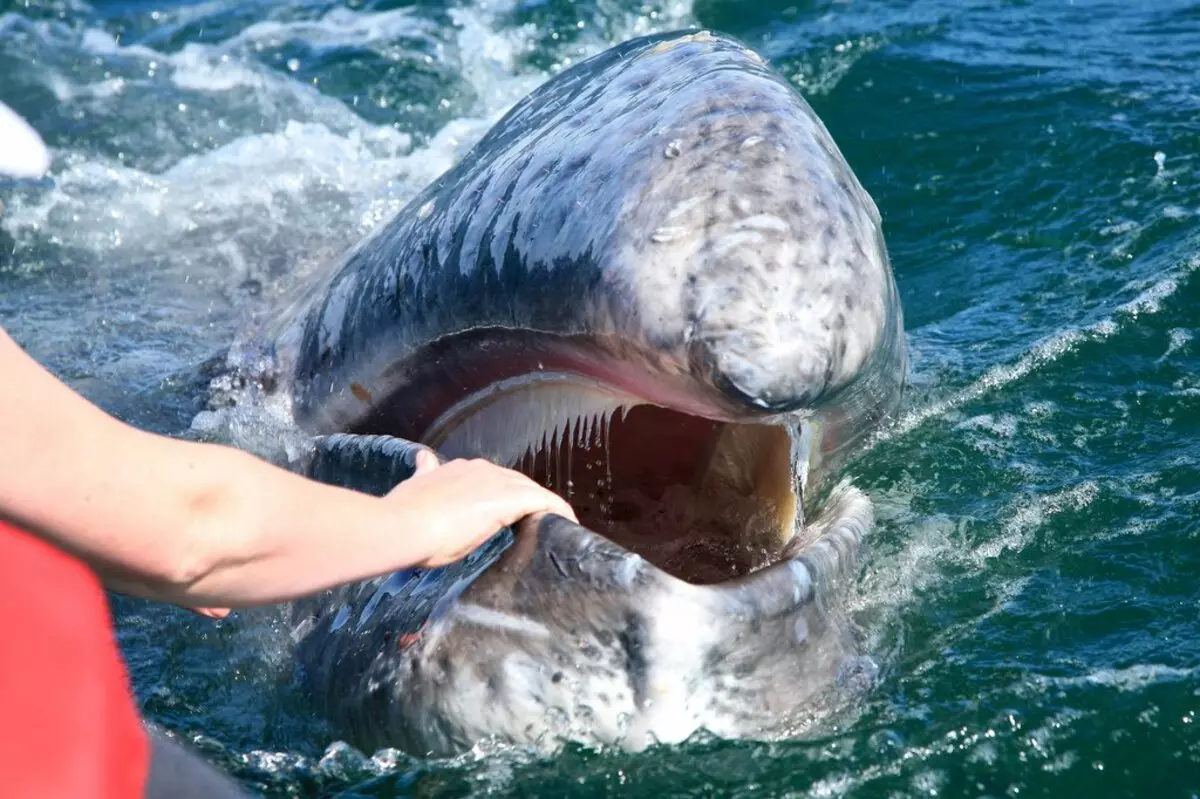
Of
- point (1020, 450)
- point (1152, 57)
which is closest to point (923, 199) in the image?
point (1152, 57)

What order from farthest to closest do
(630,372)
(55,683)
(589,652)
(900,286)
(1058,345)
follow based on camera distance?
1. (900,286)
2. (1058,345)
3. (630,372)
4. (589,652)
5. (55,683)

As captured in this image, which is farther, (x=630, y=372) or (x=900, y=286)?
(x=900, y=286)

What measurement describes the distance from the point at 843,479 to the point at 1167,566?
0.95 m

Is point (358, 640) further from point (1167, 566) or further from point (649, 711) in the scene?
point (1167, 566)

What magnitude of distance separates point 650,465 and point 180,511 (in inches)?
76.2

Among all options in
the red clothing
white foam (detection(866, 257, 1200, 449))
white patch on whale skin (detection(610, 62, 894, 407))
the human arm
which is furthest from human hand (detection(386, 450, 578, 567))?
white foam (detection(866, 257, 1200, 449))

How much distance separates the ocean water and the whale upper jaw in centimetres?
9

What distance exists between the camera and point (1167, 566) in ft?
14.0

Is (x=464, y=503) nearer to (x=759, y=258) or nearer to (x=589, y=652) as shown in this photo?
(x=589, y=652)

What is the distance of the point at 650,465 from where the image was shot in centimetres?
418

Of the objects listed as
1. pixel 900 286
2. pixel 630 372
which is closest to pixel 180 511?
pixel 630 372

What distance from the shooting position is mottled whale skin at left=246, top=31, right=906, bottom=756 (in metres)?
3.27

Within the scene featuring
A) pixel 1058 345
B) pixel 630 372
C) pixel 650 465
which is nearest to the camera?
pixel 630 372

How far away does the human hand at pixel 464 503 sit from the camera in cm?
300
